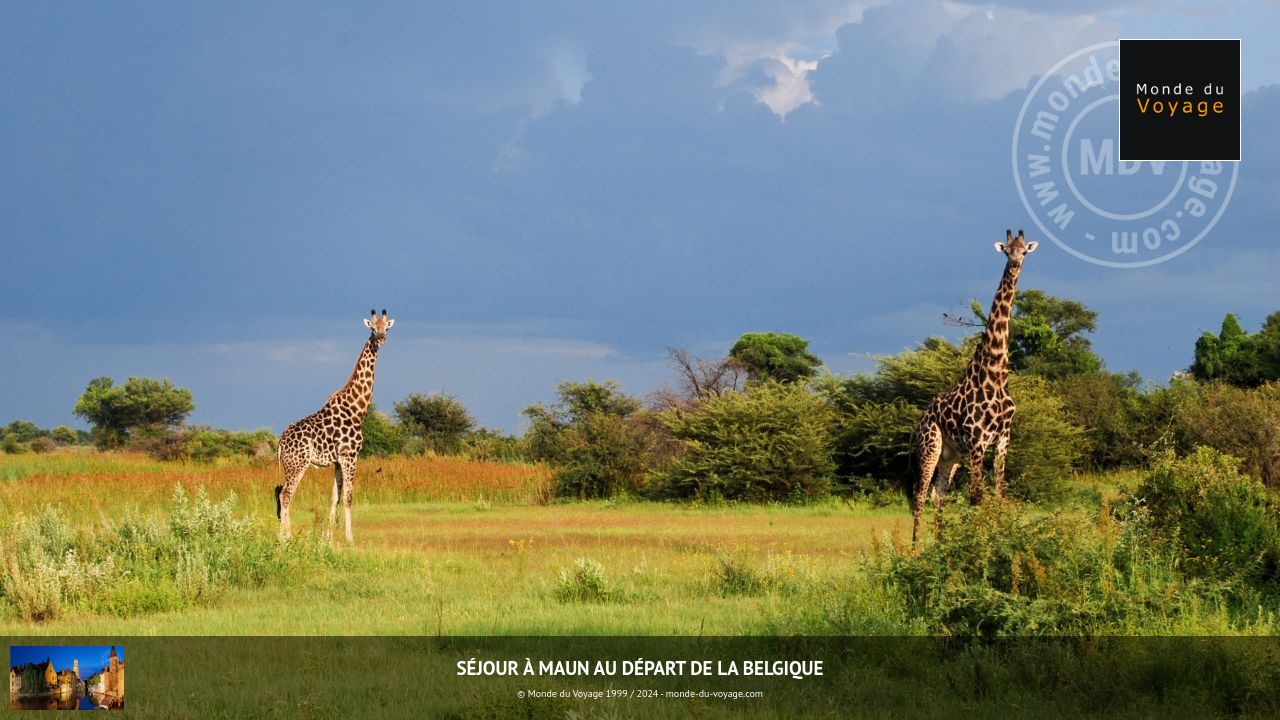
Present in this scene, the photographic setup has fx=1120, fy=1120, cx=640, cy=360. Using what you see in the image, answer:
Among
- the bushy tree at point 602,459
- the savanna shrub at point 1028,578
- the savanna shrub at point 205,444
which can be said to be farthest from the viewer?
the savanna shrub at point 205,444

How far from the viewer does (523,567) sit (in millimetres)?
13055

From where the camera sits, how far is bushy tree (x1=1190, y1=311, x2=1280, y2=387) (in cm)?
3841

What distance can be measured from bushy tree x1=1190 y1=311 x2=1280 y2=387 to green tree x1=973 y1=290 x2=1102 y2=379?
12.2 feet

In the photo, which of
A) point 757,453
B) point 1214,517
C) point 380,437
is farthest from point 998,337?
point 380,437

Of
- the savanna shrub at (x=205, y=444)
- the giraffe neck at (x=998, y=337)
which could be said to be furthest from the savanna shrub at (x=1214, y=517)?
the savanna shrub at (x=205, y=444)

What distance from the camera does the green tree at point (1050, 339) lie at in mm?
40062

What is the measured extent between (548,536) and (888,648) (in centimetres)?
1017

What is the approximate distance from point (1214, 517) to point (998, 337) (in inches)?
207

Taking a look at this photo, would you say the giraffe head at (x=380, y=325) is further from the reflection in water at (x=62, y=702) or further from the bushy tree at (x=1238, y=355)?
Result: the bushy tree at (x=1238, y=355)

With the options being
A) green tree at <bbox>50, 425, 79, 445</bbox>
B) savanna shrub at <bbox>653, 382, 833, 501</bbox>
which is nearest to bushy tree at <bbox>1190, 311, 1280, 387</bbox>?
savanna shrub at <bbox>653, 382, 833, 501</bbox>

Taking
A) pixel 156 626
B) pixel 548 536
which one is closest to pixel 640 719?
pixel 156 626

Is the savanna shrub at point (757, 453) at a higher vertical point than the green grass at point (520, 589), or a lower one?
higher

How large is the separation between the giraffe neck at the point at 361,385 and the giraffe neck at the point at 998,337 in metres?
8.98

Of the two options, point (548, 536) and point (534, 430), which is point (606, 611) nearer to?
point (548, 536)
